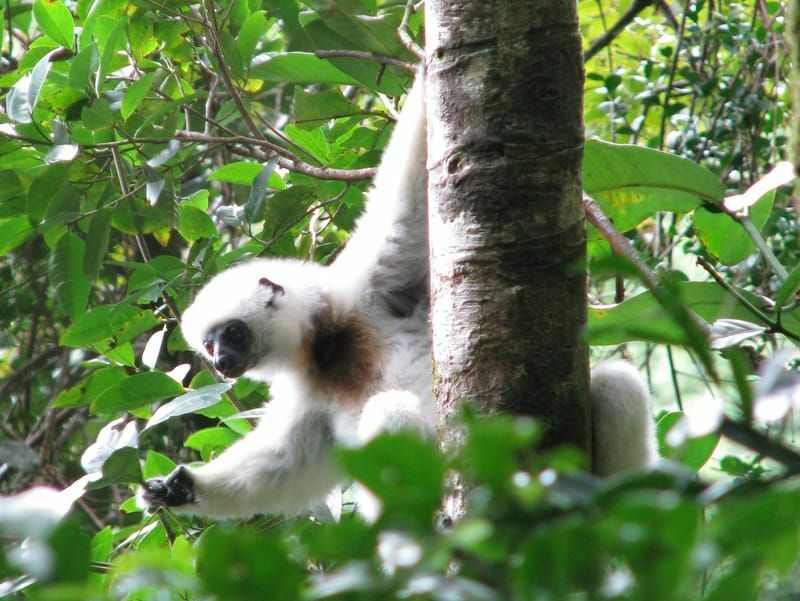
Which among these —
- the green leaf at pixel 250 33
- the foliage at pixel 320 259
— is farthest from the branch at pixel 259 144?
the green leaf at pixel 250 33

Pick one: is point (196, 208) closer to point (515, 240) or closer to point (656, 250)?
point (515, 240)

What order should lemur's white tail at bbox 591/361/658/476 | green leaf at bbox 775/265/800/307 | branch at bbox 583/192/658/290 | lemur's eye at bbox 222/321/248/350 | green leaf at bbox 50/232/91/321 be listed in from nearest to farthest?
green leaf at bbox 775/265/800/307
branch at bbox 583/192/658/290
lemur's white tail at bbox 591/361/658/476
green leaf at bbox 50/232/91/321
lemur's eye at bbox 222/321/248/350

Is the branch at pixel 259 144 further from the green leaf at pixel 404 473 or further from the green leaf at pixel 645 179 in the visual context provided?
the green leaf at pixel 404 473

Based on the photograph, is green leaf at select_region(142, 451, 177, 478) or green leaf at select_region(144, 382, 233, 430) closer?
green leaf at select_region(144, 382, 233, 430)

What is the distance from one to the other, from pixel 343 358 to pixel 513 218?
1.65 m

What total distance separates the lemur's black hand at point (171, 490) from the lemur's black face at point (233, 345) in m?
0.48

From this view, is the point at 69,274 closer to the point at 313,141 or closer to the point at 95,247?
the point at 95,247

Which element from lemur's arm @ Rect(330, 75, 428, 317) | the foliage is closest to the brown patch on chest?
lemur's arm @ Rect(330, 75, 428, 317)

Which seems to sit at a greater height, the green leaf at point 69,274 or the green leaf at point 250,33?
the green leaf at point 250,33

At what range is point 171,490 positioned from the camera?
371cm

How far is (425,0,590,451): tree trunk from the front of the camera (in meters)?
2.22

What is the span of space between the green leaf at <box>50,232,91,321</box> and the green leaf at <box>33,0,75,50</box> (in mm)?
792

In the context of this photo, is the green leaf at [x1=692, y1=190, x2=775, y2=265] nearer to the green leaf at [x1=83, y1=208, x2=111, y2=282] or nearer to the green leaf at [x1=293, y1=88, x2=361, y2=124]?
the green leaf at [x1=293, y1=88, x2=361, y2=124]

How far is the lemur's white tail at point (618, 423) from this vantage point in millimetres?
2833
